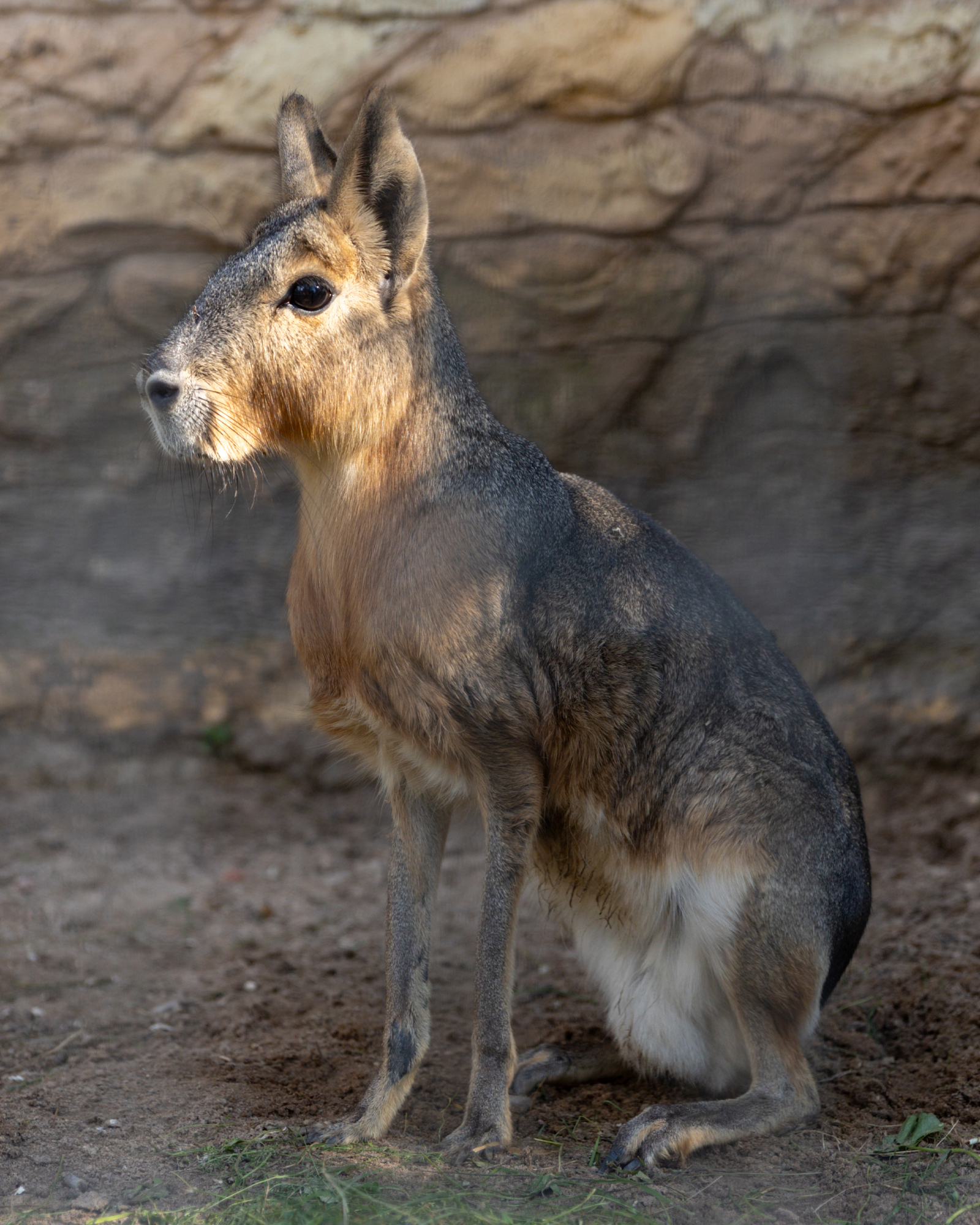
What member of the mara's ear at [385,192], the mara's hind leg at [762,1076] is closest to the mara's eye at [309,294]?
the mara's ear at [385,192]

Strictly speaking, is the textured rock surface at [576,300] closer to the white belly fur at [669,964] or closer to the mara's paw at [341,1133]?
the white belly fur at [669,964]

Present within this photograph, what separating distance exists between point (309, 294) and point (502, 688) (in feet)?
3.54

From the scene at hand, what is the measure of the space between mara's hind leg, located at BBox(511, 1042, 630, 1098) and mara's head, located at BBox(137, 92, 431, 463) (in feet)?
6.07

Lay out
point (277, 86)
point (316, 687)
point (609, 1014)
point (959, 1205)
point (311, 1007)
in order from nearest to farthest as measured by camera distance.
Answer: point (959, 1205) < point (316, 687) < point (609, 1014) < point (311, 1007) < point (277, 86)


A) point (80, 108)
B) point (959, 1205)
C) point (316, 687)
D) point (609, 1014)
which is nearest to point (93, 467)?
point (80, 108)

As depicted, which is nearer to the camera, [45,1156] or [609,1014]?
[45,1156]

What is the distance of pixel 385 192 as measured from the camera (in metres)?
3.14

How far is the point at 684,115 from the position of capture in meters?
4.89

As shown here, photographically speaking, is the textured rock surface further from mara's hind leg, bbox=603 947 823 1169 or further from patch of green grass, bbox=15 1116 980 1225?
patch of green grass, bbox=15 1116 980 1225

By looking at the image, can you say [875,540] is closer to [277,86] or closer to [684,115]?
[684,115]

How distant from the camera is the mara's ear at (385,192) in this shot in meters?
3.05

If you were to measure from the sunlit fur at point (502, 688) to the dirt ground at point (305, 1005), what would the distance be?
0.25 metres

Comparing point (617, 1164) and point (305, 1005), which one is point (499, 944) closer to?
point (617, 1164)

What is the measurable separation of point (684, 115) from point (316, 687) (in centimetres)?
289
